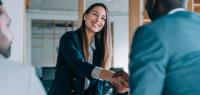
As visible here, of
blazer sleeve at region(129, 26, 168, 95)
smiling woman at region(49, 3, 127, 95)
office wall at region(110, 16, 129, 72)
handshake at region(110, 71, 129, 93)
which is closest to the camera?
blazer sleeve at region(129, 26, 168, 95)

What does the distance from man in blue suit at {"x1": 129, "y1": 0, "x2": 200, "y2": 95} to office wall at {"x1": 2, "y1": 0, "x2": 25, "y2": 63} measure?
0.89m

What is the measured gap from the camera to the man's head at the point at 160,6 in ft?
3.52

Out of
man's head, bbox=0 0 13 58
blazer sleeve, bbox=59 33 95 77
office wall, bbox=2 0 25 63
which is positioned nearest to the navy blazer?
blazer sleeve, bbox=59 33 95 77

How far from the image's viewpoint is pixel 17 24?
69.6 inches

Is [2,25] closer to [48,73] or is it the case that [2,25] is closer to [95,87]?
[95,87]

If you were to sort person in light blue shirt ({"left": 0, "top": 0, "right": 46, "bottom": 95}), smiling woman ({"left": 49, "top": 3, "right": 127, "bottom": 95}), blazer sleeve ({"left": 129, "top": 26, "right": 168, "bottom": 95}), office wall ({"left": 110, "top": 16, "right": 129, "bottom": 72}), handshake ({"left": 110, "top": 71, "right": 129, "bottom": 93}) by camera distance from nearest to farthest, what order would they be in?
person in light blue shirt ({"left": 0, "top": 0, "right": 46, "bottom": 95}), blazer sleeve ({"left": 129, "top": 26, "right": 168, "bottom": 95}), handshake ({"left": 110, "top": 71, "right": 129, "bottom": 93}), smiling woman ({"left": 49, "top": 3, "right": 127, "bottom": 95}), office wall ({"left": 110, "top": 16, "right": 129, "bottom": 72})

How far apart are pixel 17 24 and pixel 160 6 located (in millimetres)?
885

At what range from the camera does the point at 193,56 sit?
1019 millimetres

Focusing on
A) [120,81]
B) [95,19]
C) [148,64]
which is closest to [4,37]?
[148,64]

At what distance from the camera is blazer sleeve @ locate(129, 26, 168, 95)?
977mm

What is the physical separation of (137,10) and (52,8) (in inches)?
257

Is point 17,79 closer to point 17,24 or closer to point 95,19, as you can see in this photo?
point 17,24

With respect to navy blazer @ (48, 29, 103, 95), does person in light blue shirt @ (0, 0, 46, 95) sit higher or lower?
higher

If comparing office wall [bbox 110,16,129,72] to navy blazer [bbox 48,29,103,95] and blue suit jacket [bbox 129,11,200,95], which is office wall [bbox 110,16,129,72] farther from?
blue suit jacket [bbox 129,11,200,95]
